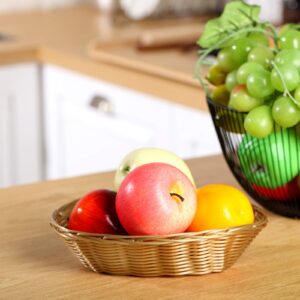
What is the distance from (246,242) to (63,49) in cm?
182

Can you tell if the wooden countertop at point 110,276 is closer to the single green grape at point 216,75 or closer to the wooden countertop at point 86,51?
the single green grape at point 216,75

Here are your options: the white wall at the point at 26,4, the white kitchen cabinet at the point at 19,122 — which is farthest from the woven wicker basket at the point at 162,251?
the white wall at the point at 26,4

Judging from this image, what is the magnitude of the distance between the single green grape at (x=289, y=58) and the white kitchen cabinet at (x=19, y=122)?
5.75ft

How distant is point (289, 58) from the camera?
1276 millimetres

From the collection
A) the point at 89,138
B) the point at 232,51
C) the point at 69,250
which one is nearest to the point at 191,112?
the point at 89,138

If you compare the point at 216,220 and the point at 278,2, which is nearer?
the point at 216,220

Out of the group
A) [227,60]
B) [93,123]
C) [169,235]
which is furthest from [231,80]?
A: [93,123]

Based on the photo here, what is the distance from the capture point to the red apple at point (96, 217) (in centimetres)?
116

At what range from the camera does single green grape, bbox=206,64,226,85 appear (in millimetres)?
1422

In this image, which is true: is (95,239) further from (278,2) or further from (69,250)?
(278,2)

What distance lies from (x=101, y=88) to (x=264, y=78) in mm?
1525

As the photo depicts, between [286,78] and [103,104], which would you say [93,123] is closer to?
[103,104]

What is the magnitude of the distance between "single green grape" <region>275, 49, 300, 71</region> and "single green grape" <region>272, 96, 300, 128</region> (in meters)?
0.05

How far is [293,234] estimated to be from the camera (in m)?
1.31
